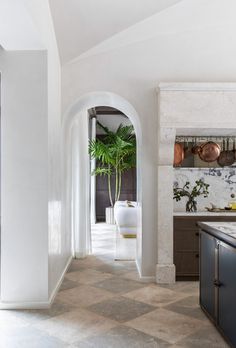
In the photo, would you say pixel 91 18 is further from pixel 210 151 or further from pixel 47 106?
pixel 210 151

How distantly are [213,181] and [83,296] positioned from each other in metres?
2.54

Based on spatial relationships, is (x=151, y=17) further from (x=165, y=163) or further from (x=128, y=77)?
(x=165, y=163)

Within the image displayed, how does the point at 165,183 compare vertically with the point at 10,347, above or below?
above

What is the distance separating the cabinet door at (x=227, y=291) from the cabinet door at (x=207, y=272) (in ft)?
0.79

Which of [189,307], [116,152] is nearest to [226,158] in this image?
[189,307]

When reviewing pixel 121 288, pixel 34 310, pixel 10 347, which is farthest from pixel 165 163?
pixel 10 347

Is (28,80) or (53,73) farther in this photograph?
(53,73)

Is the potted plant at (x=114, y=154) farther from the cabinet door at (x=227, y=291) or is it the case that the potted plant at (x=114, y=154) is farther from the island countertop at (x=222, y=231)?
the cabinet door at (x=227, y=291)

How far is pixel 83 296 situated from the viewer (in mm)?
4250

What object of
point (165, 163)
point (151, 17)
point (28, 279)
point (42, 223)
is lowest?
point (28, 279)

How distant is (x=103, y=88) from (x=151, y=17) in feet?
3.35

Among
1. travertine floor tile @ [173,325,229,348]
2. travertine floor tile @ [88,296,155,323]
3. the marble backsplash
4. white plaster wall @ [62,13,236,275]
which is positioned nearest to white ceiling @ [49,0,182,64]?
white plaster wall @ [62,13,236,275]

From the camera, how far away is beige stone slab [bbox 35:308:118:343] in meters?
3.19

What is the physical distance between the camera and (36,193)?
3861mm
